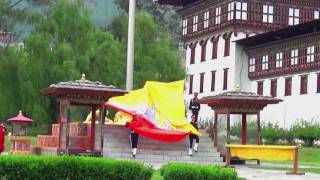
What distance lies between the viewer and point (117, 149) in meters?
29.4

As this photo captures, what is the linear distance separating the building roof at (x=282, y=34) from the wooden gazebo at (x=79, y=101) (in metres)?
27.4

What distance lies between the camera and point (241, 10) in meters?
64.4

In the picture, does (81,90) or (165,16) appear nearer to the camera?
(81,90)

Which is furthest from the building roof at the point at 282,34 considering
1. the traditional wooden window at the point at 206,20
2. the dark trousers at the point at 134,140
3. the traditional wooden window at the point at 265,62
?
the dark trousers at the point at 134,140

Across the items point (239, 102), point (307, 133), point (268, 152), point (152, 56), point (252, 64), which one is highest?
point (252, 64)

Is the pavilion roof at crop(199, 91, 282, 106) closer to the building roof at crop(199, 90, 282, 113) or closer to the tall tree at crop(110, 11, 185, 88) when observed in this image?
the building roof at crop(199, 90, 282, 113)

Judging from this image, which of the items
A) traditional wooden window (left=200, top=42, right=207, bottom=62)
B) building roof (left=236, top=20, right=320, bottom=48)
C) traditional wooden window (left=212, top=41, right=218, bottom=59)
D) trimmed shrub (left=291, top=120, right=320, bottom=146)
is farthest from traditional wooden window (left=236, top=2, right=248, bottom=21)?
trimmed shrub (left=291, top=120, right=320, bottom=146)

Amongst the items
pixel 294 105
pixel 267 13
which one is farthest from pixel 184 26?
pixel 294 105

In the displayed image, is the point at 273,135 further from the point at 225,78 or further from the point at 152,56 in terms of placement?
the point at 225,78

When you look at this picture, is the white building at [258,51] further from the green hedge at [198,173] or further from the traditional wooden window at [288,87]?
the green hedge at [198,173]

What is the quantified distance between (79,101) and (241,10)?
3760 centimetres

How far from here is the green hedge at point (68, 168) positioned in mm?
14352

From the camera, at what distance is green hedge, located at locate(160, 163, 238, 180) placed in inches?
563

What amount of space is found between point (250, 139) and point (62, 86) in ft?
77.3
